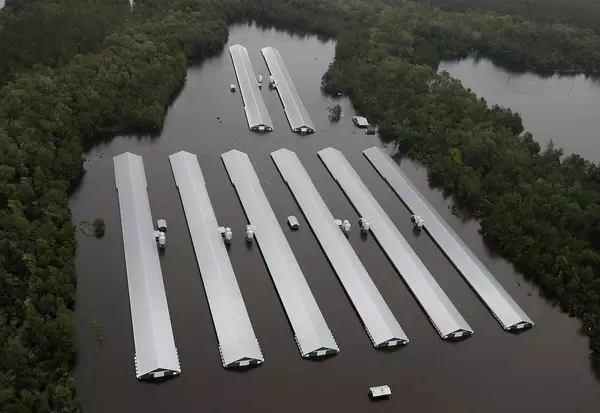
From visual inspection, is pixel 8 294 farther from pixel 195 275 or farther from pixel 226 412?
pixel 226 412

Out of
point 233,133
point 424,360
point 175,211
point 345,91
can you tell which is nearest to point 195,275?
point 175,211

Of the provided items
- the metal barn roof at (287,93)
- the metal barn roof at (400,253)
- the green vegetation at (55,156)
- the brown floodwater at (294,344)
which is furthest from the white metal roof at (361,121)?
the green vegetation at (55,156)

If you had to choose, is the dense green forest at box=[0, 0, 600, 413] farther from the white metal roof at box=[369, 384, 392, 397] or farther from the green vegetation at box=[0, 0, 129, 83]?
the white metal roof at box=[369, 384, 392, 397]

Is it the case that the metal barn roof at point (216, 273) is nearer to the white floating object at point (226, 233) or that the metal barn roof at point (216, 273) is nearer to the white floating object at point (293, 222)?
the white floating object at point (226, 233)

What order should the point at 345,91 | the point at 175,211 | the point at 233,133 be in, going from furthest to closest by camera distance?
the point at 345,91 → the point at 233,133 → the point at 175,211

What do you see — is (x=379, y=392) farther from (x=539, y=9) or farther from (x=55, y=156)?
(x=539, y=9)

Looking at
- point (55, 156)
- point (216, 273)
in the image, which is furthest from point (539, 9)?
point (55, 156)
